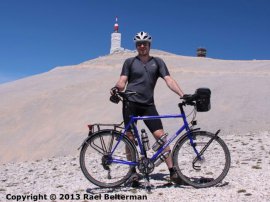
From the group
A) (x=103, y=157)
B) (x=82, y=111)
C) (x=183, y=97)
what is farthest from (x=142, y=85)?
(x=82, y=111)

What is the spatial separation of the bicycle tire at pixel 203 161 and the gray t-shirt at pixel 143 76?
0.77 meters

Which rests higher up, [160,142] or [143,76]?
[143,76]

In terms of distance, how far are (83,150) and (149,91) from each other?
1.18 metres

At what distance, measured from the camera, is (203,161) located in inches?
216

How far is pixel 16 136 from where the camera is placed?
1692cm

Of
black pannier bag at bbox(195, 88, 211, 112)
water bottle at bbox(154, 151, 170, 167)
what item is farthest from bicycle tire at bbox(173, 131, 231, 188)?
black pannier bag at bbox(195, 88, 211, 112)

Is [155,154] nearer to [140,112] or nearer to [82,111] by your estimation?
[140,112]

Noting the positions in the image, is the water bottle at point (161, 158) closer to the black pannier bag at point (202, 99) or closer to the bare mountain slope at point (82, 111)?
the black pannier bag at point (202, 99)

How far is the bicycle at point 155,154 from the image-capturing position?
17.4ft

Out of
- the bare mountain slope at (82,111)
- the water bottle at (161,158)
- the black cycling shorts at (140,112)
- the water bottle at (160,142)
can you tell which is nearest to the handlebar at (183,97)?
the black cycling shorts at (140,112)

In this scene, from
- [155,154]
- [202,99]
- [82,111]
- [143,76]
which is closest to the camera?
[202,99]

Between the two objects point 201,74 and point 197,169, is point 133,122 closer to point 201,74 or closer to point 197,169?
point 197,169

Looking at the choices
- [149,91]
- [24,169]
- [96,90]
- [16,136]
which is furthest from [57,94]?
[149,91]

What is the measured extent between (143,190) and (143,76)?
4.98ft
